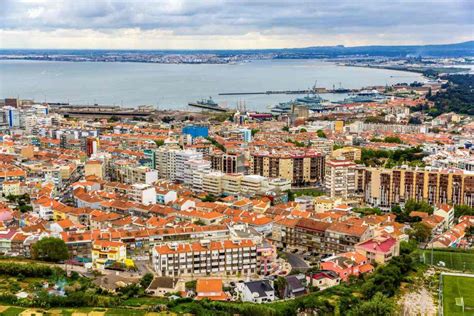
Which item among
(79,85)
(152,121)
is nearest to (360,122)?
(152,121)

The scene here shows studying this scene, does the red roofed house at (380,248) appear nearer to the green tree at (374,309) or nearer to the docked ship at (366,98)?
the green tree at (374,309)

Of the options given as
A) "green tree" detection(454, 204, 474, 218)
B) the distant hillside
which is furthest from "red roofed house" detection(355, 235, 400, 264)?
the distant hillside

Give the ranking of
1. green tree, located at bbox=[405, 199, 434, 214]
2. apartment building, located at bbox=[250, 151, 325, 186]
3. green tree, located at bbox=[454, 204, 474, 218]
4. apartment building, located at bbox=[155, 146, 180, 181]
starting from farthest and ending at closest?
apartment building, located at bbox=[155, 146, 180, 181]
apartment building, located at bbox=[250, 151, 325, 186]
green tree, located at bbox=[454, 204, 474, 218]
green tree, located at bbox=[405, 199, 434, 214]

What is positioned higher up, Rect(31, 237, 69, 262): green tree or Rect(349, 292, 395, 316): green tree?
Rect(31, 237, 69, 262): green tree

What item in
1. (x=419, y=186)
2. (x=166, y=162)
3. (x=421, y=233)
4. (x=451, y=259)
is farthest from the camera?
(x=166, y=162)

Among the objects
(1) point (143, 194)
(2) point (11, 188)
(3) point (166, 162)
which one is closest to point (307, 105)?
(3) point (166, 162)

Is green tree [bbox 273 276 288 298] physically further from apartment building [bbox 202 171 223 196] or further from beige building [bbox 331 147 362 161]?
beige building [bbox 331 147 362 161]

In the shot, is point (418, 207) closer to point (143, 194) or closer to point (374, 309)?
point (143, 194)
